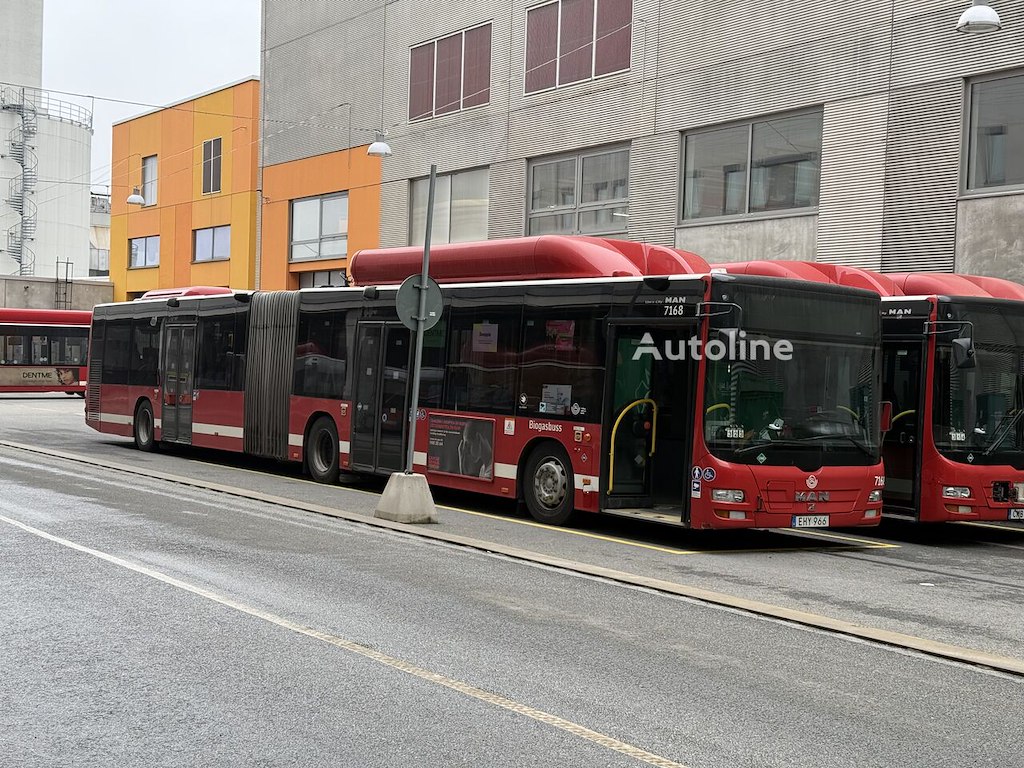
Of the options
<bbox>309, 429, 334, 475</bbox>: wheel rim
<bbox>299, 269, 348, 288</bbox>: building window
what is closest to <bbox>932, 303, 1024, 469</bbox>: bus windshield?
<bbox>309, 429, 334, 475</bbox>: wheel rim

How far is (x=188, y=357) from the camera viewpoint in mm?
23203

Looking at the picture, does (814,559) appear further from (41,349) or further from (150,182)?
(150,182)

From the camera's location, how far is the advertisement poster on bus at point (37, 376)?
47.0m

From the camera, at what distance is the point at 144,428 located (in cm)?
2464

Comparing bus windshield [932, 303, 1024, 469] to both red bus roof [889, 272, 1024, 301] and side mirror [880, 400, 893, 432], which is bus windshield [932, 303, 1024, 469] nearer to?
side mirror [880, 400, 893, 432]

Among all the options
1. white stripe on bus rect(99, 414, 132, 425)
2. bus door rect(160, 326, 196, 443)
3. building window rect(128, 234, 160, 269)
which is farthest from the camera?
building window rect(128, 234, 160, 269)

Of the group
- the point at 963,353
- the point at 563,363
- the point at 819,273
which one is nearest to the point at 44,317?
the point at 563,363

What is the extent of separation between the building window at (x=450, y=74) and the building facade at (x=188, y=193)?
9591 millimetres

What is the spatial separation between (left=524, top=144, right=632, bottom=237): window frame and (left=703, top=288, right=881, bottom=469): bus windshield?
46.3ft

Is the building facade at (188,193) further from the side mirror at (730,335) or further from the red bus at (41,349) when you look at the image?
the side mirror at (730,335)

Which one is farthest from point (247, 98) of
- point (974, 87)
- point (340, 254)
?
point (974, 87)

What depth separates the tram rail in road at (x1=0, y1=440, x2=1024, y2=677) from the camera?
26.3 feet

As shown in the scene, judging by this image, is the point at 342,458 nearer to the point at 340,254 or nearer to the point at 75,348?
the point at 340,254

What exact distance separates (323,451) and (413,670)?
12874mm
